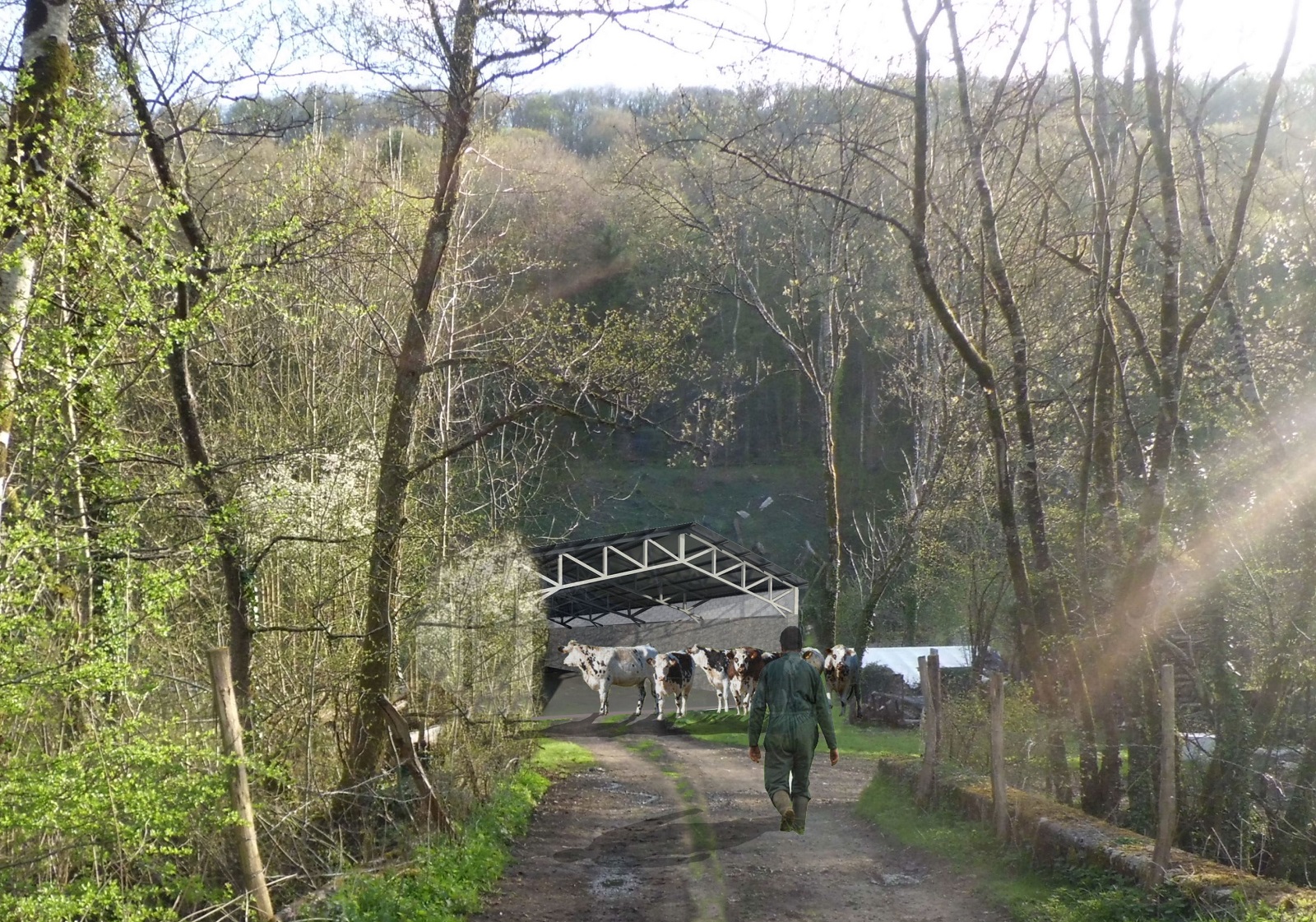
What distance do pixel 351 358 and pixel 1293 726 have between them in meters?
12.1

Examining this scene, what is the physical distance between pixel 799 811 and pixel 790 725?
72 centimetres

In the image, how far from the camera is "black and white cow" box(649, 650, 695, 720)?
85.8ft

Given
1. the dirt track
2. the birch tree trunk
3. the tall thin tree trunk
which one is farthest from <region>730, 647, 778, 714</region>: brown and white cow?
the birch tree trunk

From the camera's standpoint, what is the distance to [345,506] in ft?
33.2

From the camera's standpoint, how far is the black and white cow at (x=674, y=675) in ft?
85.8

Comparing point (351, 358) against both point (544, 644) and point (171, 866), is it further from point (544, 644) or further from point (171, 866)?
point (171, 866)

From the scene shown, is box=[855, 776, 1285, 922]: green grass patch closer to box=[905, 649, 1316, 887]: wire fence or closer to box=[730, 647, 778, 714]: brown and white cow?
box=[905, 649, 1316, 887]: wire fence

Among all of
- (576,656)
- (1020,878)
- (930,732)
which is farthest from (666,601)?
(1020,878)

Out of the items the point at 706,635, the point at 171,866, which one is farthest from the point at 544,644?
the point at 706,635

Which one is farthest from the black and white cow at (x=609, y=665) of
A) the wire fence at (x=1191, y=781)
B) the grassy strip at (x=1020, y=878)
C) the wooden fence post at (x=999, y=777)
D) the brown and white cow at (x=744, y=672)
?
the wooden fence post at (x=999, y=777)

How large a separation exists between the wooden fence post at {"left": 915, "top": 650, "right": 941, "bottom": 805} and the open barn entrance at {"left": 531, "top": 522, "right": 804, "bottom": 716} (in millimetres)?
14265

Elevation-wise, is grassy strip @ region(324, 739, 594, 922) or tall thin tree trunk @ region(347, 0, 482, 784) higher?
tall thin tree trunk @ region(347, 0, 482, 784)

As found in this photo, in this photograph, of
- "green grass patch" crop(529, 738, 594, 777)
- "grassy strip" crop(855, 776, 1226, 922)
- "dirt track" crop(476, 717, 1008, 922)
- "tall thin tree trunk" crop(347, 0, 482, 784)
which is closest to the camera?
"grassy strip" crop(855, 776, 1226, 922)

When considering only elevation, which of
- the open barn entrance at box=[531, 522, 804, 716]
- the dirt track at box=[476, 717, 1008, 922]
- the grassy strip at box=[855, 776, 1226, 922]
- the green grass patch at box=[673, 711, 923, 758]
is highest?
the open barn entrance at box=[531, 522, 804, 716]
